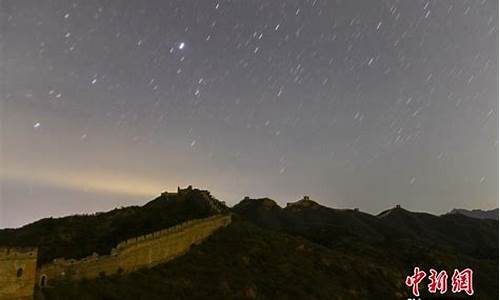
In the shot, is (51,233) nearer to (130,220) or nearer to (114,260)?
(130,220)

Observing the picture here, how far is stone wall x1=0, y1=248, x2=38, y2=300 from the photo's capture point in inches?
774

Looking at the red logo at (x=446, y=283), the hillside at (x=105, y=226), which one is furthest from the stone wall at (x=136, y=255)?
the red logo at (x=446, y=283)

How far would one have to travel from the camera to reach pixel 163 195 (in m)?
54.9

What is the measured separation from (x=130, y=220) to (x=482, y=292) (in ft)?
110

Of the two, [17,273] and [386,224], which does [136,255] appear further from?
[386,224]

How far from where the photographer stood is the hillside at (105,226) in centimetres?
3552

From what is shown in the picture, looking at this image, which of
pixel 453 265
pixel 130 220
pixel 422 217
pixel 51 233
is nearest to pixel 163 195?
pixel 130 220

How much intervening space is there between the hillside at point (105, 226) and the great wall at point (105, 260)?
3033mm

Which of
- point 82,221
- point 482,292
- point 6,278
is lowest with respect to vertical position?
point 482,292

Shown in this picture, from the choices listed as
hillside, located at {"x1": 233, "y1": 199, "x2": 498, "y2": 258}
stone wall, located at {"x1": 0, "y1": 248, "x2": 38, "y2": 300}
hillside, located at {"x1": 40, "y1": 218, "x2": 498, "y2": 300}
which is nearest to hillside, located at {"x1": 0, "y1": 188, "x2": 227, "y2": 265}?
hillside, located at {"x1": 40, "y1": 218, "x2": 498, "y2": 300}

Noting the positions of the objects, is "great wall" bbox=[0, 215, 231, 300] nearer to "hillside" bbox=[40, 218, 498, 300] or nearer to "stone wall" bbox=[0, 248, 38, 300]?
"stone wall" bbox=[0, 248, 38, 300]

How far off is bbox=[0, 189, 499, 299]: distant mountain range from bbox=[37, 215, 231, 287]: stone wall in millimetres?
559

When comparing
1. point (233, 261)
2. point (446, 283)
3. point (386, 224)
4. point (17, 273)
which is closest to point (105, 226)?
point (233, 261)

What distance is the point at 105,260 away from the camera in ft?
92.4
